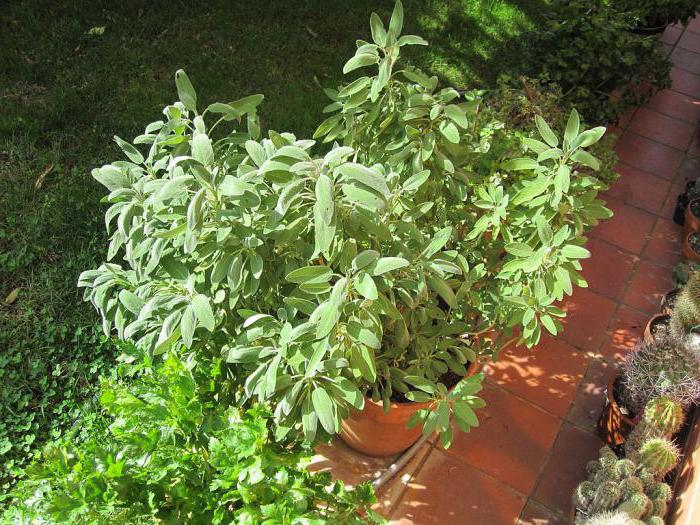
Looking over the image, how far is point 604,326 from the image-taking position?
329 centimetres

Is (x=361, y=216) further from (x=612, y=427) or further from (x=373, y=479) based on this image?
(x=612, y=427)

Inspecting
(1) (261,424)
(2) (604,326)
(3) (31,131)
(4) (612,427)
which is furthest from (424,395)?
(3) (31,131)

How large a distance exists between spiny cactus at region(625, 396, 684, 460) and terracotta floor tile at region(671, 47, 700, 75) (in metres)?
4.06

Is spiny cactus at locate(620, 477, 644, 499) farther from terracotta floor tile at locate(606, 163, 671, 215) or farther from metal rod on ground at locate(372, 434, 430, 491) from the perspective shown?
terracotta floor tile at locate(606, 163, 671, 215)

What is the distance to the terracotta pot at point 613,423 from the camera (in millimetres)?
2629

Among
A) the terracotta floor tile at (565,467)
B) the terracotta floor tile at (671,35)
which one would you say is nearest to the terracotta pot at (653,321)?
the terracotta floor tile at (565,467)

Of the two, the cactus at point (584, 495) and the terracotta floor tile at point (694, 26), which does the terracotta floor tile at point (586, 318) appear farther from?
the terracotta floor tile at point (694, 26)

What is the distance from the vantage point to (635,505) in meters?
2.11

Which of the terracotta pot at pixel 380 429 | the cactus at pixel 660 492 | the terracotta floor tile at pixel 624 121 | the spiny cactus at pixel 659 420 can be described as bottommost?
the terracotta pot at pixel 380 429

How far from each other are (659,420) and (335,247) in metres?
1.45

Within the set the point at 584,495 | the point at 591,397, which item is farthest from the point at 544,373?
the point at 584,495

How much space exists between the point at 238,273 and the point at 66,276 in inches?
67.3

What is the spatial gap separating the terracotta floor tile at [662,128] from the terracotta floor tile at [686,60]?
92 centimetres

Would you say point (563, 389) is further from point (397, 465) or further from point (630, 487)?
point (397, 465)
